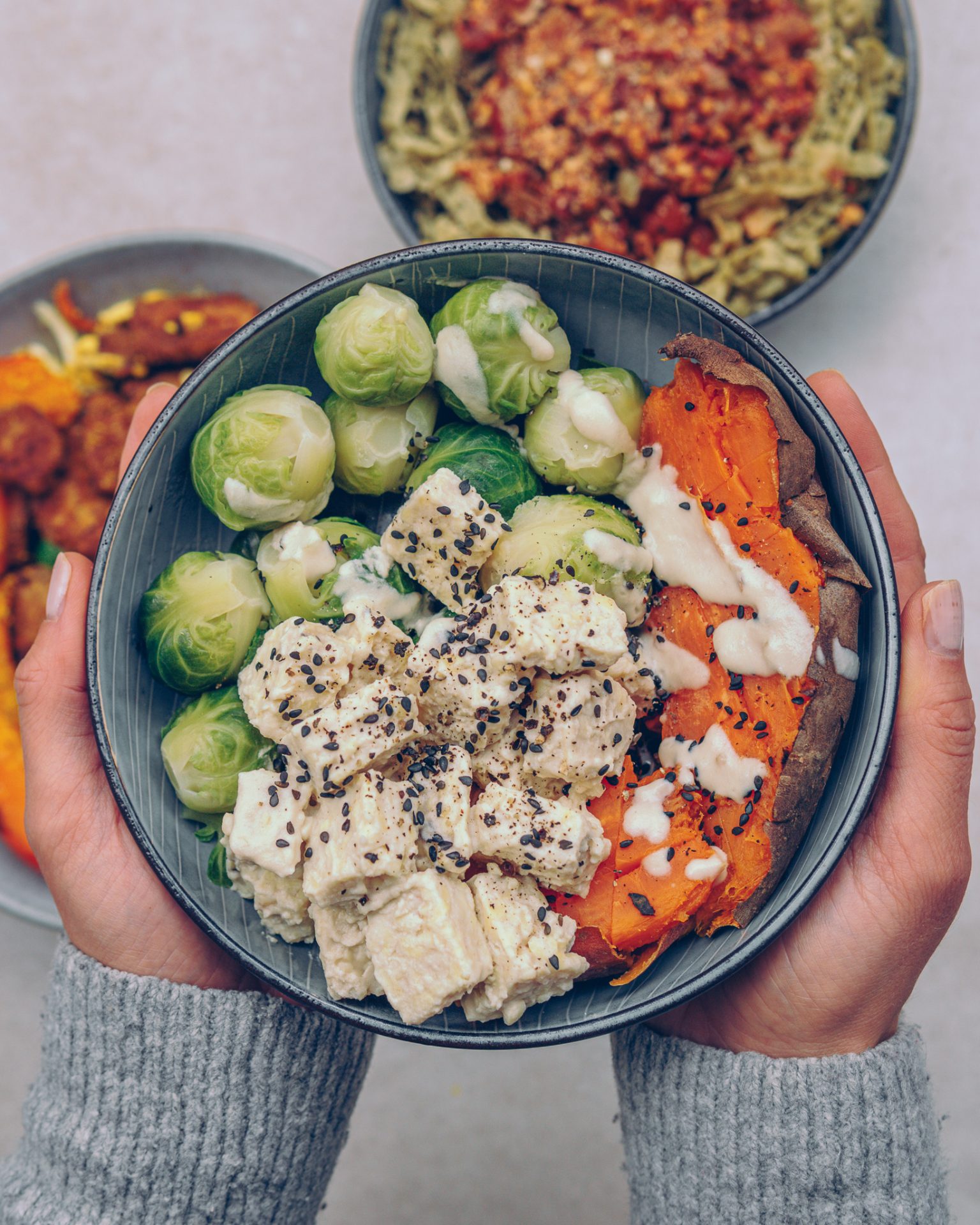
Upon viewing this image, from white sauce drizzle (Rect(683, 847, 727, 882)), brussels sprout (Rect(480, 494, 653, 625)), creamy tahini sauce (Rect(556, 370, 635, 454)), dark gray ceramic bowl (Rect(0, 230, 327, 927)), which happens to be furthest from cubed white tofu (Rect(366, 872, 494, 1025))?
dark gray ceramic bowl (Rect(0, 230, 327, 927))

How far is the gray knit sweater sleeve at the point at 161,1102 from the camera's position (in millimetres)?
2025

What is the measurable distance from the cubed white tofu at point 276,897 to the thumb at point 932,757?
Answer: 109 centimetres

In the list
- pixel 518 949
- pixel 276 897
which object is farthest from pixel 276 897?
pixel 518 949

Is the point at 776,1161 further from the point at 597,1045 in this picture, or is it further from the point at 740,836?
the point at 597,1045

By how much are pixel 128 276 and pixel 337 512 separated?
48.4 inches

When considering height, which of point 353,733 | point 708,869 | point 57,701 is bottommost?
point 57,701

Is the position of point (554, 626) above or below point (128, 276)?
below

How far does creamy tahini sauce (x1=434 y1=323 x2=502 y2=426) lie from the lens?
78.1 inches

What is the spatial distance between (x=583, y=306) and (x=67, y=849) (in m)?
1.50

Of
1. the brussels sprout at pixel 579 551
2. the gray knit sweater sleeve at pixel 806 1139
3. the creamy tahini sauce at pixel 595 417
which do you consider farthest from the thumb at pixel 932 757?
the creamy tahini sauce at pixel 595 417

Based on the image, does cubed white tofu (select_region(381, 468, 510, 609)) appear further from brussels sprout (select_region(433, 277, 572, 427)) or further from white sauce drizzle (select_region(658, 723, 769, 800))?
white sauce drizzle (select_region(658, 723, 769, 800))

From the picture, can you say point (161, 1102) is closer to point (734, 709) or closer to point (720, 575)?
point (734, 709)

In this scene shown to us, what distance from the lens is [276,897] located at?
184 cm

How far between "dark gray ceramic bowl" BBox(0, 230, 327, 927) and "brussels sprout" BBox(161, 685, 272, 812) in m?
0.99
